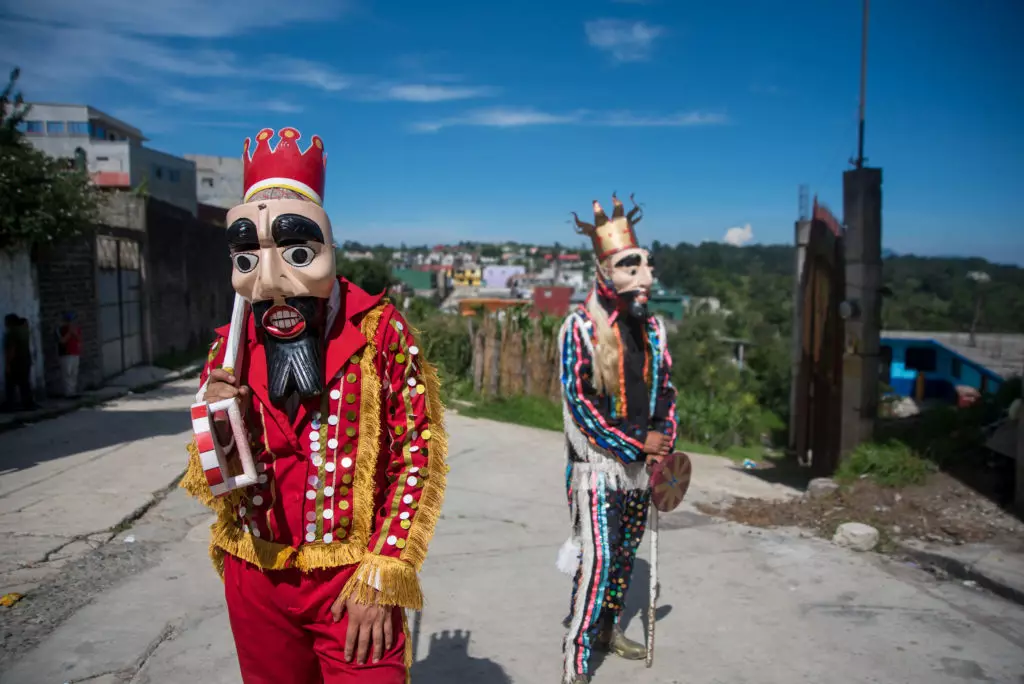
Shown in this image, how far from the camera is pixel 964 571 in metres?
5.10

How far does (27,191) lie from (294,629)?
10.1 m

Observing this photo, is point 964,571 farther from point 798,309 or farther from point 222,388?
point 798,309

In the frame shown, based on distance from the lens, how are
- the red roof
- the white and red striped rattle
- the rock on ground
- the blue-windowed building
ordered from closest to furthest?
the white and red striped rattle, the rock on ground, the blue-windowed building, the red roof

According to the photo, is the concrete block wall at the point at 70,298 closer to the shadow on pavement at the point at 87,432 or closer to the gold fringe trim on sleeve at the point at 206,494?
the shadow on pavement at the point at 87,432

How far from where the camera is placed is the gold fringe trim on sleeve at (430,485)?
2170 mm

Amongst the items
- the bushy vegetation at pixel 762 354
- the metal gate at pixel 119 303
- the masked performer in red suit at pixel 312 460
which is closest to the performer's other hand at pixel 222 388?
the masked performer in red suit at pixel 312 460

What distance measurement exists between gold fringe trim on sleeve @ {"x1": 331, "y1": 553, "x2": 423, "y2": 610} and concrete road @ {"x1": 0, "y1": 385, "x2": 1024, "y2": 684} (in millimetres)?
1687

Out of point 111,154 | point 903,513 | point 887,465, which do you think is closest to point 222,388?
point 903,513

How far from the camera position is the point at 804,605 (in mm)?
4594

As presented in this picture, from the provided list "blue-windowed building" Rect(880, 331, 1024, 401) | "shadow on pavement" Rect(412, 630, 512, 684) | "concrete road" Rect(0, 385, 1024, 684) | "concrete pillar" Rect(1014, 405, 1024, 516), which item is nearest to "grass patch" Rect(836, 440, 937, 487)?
"concrete pillar" Rect(1014, 405, 1024, 516)

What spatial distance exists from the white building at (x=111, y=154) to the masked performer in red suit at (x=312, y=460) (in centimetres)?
3371

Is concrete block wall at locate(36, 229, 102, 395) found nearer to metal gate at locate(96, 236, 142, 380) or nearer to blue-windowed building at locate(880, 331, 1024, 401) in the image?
metal gate at locate(96, 236, 142, 380)

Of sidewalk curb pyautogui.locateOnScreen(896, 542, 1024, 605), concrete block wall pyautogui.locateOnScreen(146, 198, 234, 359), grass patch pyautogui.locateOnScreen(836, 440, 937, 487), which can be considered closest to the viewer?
sidewalk curb pyautogui.locateOnScreen(896, 542, 1024, 605)

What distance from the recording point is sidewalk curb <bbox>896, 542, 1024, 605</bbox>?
4.71m
